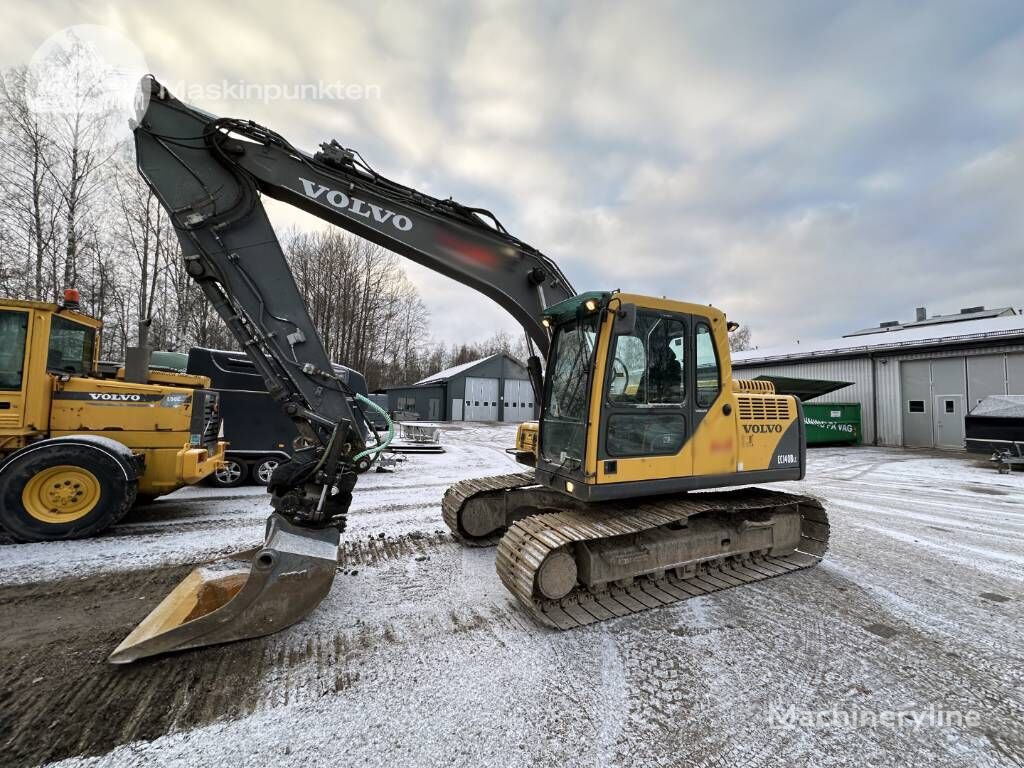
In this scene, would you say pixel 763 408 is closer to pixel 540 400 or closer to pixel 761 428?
pixel 761 428

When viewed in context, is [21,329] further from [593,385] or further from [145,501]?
[593,385]

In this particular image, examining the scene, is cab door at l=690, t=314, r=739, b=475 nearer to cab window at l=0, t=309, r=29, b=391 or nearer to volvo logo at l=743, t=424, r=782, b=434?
volvo logo at l=743, t=424, r=782, b=434

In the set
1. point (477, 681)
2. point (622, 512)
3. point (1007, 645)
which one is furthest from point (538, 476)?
point (1007, 645)

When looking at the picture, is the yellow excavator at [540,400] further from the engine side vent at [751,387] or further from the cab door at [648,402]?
the engine side vent at [751,387]

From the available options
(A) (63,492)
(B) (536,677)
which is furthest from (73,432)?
(B) (536,677)

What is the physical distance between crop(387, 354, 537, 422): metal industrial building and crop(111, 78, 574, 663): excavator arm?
34102 millimetres

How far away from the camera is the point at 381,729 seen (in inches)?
89.7

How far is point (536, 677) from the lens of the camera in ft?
8.99

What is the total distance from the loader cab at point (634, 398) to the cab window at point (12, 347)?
6.05 m

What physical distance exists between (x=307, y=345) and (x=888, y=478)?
43.4ft

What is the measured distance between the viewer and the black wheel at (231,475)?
8.27 metres

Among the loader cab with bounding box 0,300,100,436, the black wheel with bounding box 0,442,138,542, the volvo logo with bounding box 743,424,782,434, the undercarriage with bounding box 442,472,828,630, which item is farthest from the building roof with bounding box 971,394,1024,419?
the loader cab with bounding box 0,300,100,436

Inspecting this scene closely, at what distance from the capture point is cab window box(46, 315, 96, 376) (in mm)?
5340

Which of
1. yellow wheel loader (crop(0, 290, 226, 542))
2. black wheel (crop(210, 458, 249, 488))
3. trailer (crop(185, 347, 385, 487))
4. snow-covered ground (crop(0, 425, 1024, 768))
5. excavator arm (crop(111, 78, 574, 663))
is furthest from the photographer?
trailer (crop(185, 347, 385, 487))
